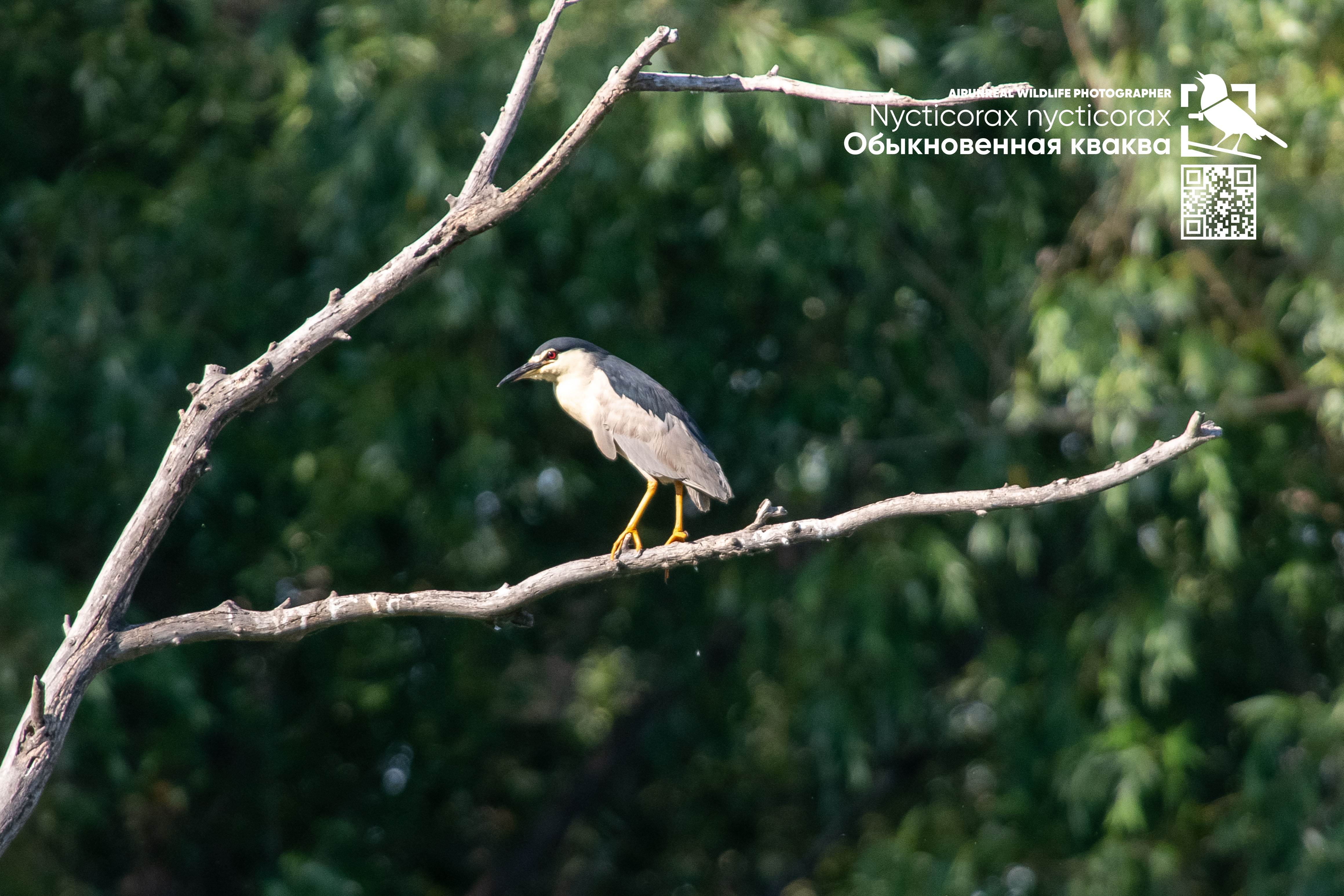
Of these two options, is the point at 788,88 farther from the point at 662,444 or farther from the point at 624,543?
the point at 662,444

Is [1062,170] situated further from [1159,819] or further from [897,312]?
[1159,819]

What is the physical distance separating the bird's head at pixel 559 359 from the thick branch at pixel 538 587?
132cm

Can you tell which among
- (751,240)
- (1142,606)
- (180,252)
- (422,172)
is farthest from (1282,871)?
(180,252)

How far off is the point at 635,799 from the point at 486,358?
299cm

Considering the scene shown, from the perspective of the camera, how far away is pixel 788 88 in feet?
8.09

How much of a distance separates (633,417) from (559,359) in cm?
44

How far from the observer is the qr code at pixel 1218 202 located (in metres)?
5.18

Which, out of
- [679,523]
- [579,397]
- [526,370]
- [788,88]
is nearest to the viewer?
[788,88]

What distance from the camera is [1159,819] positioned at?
5.95 meters

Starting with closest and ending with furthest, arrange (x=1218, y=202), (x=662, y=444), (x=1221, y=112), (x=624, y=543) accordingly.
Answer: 1. (x=624, y=543)
2. (x=662, y=444)
3. (x=1221, y=112)
4. (x=1218, y=202)

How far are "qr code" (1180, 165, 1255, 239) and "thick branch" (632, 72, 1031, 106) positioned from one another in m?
2.95

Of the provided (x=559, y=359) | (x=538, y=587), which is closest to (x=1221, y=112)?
(x=559, y=359)

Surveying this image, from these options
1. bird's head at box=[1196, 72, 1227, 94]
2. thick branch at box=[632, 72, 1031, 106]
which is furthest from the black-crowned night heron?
bird's head at box=[1196, 72, 1227, 94]

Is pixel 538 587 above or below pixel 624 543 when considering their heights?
below
